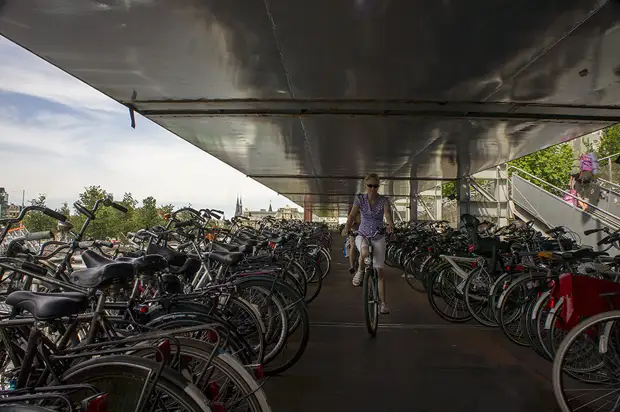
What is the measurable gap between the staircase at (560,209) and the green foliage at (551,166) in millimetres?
14229

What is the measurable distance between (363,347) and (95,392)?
316cm

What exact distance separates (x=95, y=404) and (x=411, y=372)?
2.77 meters

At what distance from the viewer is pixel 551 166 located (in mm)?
29062

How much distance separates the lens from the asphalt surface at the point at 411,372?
3076 millimetres

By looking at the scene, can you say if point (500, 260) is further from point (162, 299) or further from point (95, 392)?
point (95, 392)

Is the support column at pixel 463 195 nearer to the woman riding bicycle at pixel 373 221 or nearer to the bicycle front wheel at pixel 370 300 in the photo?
the woman riding bicycle at pixel 373 221

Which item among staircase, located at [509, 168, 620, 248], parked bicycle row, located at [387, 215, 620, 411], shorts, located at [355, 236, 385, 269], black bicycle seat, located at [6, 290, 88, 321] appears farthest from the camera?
→ staircase, located at [509, 168, 620, 248]

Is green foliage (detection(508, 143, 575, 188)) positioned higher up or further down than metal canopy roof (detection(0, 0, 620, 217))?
higher up

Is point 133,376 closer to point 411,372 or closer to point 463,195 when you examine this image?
point 411,372

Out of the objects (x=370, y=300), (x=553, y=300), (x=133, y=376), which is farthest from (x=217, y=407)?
(x=370, y=300)

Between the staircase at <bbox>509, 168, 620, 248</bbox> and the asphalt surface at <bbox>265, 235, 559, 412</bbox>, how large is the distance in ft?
25.6

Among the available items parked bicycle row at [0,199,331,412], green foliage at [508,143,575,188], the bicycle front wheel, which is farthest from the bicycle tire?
green foliage at [508,143,575,188]

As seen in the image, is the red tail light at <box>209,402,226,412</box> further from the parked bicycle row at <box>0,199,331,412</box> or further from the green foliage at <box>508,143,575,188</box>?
the green foliage at <box>508,143,575,188</box>

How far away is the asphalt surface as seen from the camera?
10.1 ft
